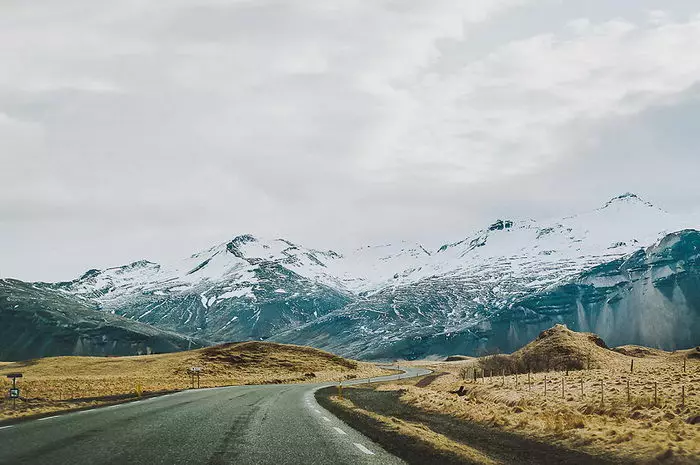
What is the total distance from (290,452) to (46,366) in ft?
425

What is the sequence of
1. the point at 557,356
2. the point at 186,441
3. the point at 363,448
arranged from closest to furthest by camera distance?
the point at 363,448 → the point at 186,441 → the point at 557,356

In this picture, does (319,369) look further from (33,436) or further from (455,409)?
(33,436)

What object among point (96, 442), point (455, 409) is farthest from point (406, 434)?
point (455, 409)

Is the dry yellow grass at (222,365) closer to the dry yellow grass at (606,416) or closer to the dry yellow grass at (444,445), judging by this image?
the dry yellow grass at (606,416)

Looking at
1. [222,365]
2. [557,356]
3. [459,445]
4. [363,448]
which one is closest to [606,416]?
[459,445]

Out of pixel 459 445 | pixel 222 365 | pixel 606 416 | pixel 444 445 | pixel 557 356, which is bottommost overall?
pixel 222 365

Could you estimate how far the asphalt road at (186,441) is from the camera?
13.3 meters

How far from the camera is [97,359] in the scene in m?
142

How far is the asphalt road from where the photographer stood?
13.3m

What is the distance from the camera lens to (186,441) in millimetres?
16016

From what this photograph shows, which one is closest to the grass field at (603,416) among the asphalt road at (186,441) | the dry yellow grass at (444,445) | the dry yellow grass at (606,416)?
the dry yellow grass at (606,416)

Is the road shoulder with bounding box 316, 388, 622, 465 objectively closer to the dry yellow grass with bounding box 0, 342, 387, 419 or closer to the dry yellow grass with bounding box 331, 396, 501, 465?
the dry yellow grass with bounding box 331, 396, 501, 465

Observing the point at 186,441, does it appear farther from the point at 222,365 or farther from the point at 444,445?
the point at 222,365

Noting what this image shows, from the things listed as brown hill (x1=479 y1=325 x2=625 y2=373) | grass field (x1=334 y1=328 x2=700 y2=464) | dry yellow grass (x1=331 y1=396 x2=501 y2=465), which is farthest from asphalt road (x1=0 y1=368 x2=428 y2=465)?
brown hill (x1=479 y1=325 x2=625 y2=373)
